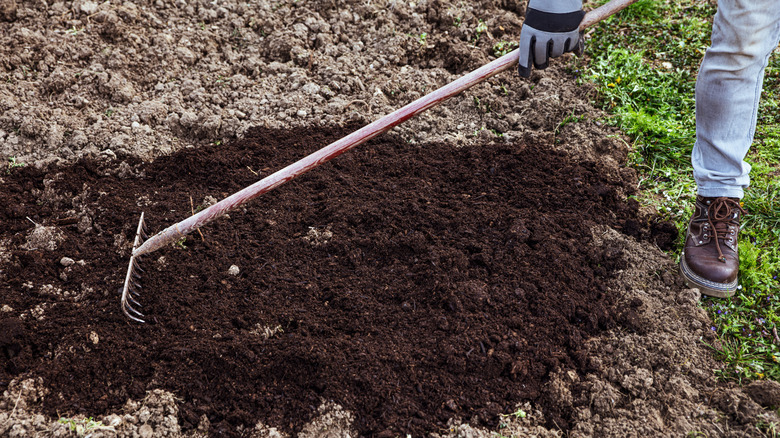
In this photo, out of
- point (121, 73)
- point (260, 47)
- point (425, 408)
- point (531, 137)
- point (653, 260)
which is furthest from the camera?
point (260, 47)

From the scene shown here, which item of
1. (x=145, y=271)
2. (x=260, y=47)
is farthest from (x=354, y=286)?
(x=260, y=47)

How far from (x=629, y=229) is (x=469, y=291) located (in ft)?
3.78

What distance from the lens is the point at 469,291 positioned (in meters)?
2.79

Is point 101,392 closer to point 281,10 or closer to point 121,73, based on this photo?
point 121,73

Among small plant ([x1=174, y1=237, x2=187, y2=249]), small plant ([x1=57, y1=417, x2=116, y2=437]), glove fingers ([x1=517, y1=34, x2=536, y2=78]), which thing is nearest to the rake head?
small plant ([x1=174, y1=237, x2=187, y2=249])

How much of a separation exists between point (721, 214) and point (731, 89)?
0.68m

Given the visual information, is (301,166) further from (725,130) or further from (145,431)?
(725,130)

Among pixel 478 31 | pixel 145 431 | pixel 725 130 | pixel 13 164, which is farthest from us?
pixel 478 31

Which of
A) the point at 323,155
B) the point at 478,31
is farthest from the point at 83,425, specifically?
the point at 478,31

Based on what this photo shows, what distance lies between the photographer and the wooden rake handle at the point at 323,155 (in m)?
2.81

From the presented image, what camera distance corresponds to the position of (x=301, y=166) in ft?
9.21

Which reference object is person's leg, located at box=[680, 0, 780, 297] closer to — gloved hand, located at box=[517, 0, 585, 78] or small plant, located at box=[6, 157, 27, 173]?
gloved hand, located at box=[517, 0, 585, 78]

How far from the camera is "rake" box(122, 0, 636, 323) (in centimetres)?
280

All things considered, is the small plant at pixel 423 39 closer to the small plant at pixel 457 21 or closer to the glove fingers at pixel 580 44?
the small plant at pixel 457 21
